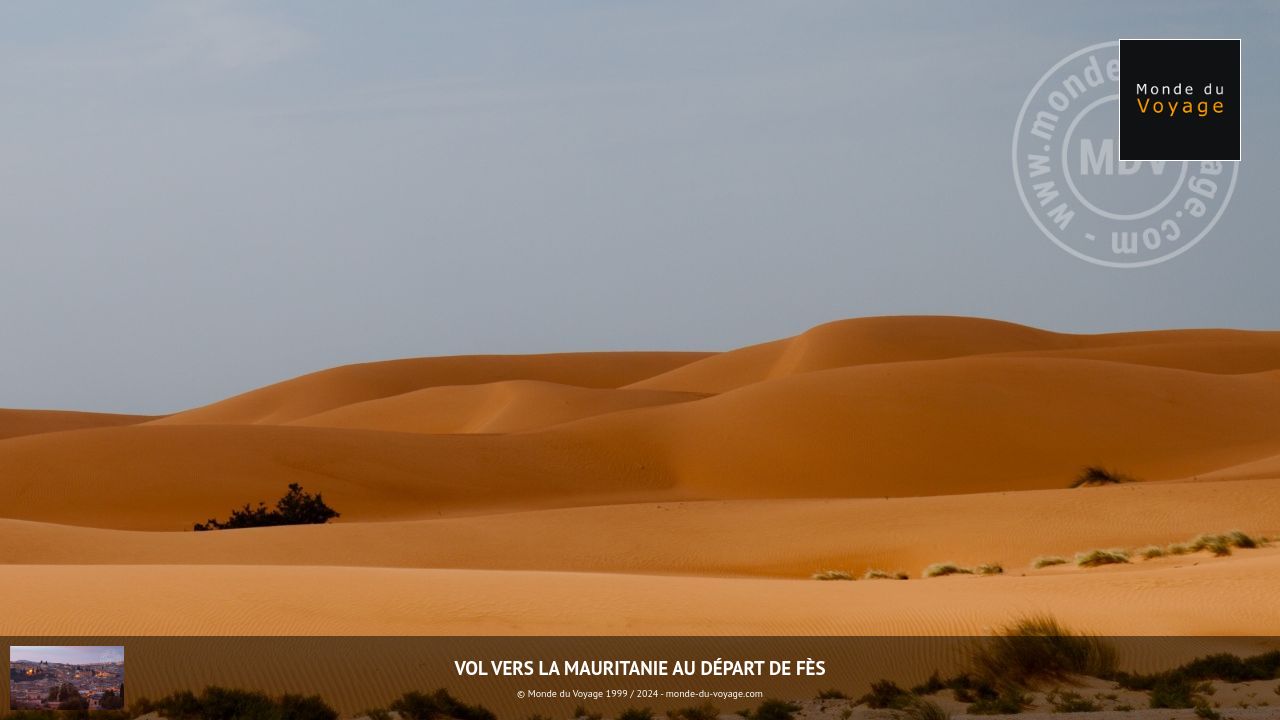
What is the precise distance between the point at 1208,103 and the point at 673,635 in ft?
58.4

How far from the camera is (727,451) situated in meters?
42.2

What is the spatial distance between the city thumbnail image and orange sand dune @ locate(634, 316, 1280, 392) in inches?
2735

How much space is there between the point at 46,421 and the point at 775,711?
88735mm

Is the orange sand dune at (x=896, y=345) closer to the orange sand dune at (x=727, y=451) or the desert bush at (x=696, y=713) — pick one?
the orange sand dune at (x=727, y=451)

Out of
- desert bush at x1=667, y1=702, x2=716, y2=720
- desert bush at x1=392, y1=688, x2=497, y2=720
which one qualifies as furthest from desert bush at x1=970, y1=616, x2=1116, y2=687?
desert bush at x1=392, y1=688, x2=497, y2=720

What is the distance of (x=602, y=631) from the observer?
10.9 meters

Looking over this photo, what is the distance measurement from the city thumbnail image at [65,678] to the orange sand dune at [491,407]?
45.9m

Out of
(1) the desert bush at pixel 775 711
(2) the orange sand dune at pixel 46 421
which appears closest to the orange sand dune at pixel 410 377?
(2) the orange sand dune at pixel 46 421

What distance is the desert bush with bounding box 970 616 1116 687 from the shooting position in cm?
991


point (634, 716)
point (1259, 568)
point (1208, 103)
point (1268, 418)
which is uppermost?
point (1208, 103)

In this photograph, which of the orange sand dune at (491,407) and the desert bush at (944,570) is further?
the orange sand dune at (491,407)

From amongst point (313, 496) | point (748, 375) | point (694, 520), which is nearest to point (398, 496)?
point (313, 496)

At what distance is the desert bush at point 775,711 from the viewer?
8.95 m

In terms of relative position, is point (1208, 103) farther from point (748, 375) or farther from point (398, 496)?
point (748, 375)
